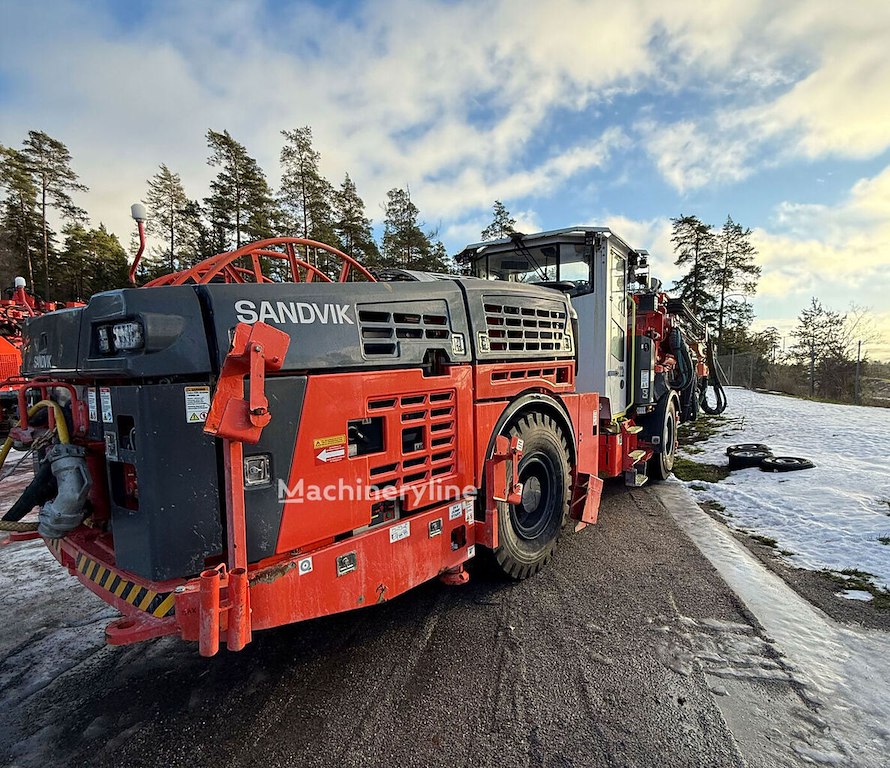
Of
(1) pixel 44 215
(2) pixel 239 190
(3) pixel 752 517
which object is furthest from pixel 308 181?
(3) pixel 752 517

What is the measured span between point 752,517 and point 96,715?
19.0 ft

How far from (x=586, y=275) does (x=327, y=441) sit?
12.8 ft

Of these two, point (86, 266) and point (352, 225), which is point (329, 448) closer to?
point (352, 225)

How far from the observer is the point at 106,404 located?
2.21 meters

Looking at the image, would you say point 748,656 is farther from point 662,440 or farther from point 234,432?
point 662,440

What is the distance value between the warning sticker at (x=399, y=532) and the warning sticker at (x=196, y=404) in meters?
1.14

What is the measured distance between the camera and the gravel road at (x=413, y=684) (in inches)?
83.0

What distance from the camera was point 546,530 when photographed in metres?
3.89

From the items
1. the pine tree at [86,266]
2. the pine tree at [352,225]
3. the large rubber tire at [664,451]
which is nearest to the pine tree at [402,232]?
the pine tree at [352,225]

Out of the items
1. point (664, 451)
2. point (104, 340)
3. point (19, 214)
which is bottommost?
point (664, 451)

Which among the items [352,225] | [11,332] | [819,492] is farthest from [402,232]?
[819,492]

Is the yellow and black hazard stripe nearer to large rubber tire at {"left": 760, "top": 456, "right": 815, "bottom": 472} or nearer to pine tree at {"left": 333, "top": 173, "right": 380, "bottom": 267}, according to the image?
large rubber tire at {"left": 760, "top": 456, "right": 815, "bottom": 472}

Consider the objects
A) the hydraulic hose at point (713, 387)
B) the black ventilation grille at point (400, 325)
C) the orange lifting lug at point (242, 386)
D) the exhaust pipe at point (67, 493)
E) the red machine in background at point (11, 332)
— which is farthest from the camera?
the red machine in background at point (11, 332)

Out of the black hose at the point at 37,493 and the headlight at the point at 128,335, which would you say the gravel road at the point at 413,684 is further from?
the headlight at the point at 128,335
